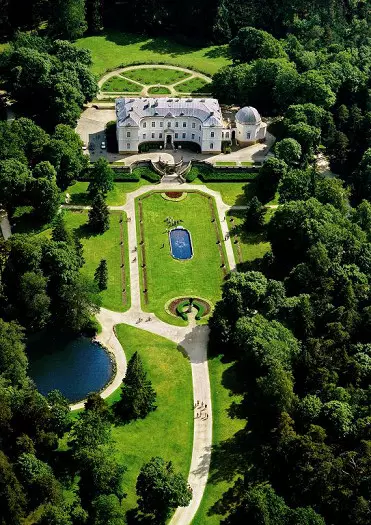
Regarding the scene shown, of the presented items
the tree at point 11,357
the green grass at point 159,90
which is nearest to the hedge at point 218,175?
the green grass at point 159,90

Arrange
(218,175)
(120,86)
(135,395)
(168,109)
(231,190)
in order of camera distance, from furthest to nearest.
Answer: (120,86), (168,109), (218,175), (231,190), (135,395)

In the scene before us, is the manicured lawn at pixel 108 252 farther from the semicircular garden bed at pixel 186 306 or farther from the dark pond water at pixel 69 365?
the dark pond water at pixel 69 365

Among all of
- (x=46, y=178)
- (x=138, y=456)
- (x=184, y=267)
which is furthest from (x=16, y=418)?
(x=46, y=178)

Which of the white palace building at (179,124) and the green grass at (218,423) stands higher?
the white palace building at (179,124)

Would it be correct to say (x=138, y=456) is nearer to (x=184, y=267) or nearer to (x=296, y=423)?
(x=296, y=423)

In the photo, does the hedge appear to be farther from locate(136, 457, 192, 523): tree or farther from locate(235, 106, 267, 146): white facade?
locate(136, 457, 192, 523): tree

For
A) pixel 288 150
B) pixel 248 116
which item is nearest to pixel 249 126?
pixel 248 116

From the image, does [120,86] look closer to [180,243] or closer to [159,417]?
[180,243]
